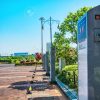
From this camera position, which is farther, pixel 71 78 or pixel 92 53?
pixel 71 78

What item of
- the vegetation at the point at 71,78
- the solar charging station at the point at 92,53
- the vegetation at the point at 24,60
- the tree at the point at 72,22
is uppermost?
the tree at the point at 72,22

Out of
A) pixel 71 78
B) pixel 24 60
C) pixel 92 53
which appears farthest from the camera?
pixel 24 60

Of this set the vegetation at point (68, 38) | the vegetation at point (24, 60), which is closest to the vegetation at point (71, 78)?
the vegetation at point (68, 38)

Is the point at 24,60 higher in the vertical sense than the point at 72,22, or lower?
lower

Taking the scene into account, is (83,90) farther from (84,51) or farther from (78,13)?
(78,13)

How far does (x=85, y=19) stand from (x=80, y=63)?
99 centimetres

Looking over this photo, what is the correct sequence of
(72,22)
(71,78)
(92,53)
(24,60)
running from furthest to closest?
(24,60)
(72,22)
(71,78)
(92,53)

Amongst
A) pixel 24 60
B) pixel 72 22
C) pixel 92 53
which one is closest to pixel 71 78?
pixel 92 53

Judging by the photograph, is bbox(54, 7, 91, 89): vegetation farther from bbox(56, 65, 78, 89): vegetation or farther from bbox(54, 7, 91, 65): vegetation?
bbox(56, 65, 78, 89): vegetation

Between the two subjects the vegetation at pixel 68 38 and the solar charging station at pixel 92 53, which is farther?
the vegetation at pixel 68 38

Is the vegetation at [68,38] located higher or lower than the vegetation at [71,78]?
higher

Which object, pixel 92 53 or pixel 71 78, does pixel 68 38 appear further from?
pixel 92 53

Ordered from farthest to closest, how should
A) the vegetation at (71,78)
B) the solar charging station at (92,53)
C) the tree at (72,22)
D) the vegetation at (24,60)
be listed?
the vegetation at (24,60) → the tree at (72,22) → the vegetation at (71,78) → the solar charging station at (92,53)

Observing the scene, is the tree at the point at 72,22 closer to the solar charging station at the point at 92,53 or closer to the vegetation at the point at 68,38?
the vegetation at the point at 68,38
